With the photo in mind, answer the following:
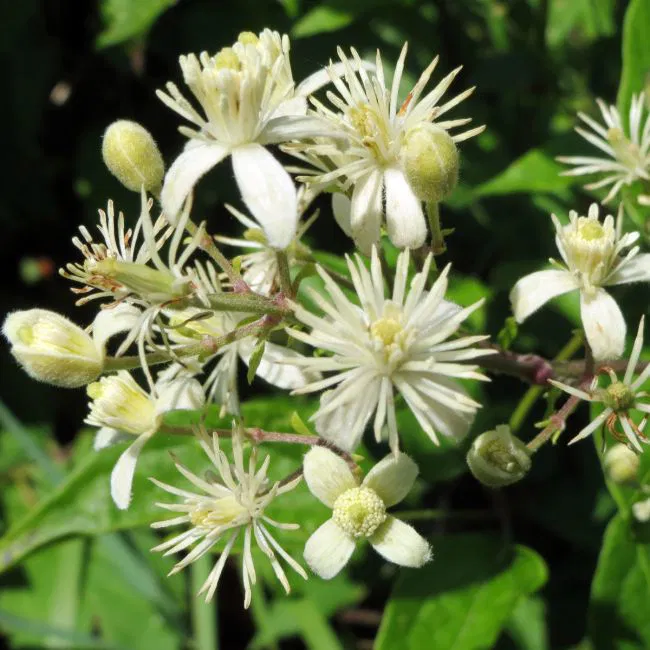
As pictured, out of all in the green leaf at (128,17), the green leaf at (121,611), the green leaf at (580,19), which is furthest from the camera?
the green leaf at (121,611)

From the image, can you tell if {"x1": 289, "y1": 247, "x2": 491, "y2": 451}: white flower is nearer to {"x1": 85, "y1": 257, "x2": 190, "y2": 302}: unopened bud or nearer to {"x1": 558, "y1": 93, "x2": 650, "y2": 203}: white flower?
Result: {"x1": 85, "y1": 257, "x2": 190, "y2": 302}: unopened bud

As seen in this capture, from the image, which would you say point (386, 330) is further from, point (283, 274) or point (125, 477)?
point (125, 477)

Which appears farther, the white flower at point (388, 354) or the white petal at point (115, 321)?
the white petal at point (115, 321)

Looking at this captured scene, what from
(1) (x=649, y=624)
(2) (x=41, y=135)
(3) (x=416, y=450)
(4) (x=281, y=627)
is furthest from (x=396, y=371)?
(2) (x=41, y=135)

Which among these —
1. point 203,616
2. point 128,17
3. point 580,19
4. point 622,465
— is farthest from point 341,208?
point 580,19

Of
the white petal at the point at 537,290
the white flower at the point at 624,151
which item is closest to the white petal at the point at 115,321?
the white petal at the point at 537,290

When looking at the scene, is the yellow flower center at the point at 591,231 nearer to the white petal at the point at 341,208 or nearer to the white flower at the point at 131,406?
the white petal at the point at 341,208
